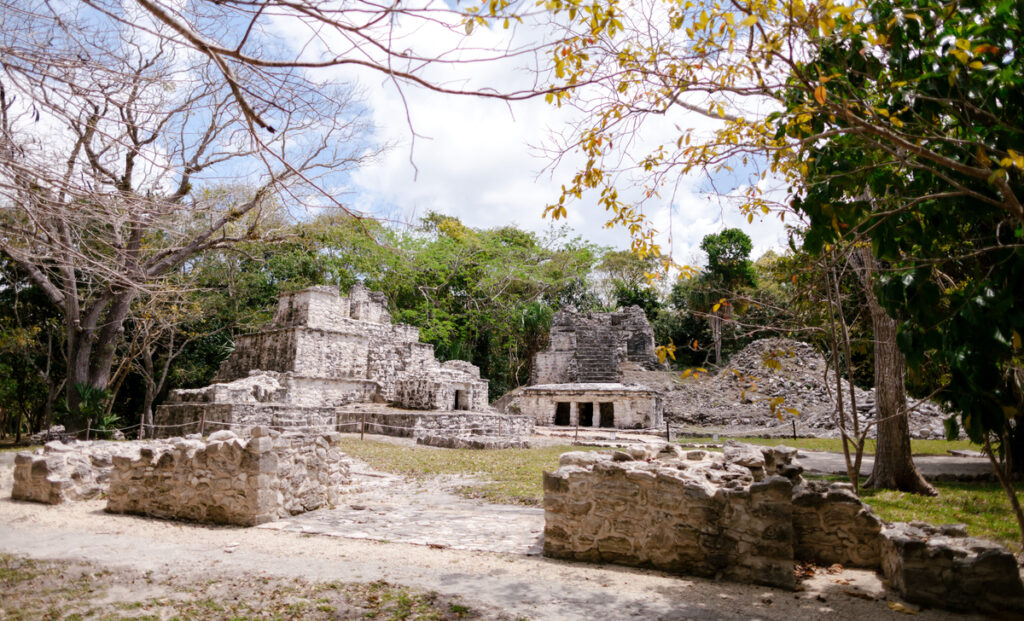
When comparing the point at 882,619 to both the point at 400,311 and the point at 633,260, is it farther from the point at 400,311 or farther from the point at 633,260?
the point at 633,260

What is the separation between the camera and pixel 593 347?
27.7 m

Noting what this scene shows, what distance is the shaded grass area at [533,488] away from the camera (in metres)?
6.33

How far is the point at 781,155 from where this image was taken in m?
4.47

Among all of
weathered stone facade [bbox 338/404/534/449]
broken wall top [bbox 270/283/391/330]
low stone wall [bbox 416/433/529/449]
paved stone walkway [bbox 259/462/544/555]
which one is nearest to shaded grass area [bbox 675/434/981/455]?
weathered stone facade [bbox 338/404/534/449]

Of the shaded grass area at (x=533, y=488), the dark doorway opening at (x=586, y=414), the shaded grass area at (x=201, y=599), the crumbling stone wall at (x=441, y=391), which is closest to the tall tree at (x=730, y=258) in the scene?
the dark doorway opening at (x=586, y=414)

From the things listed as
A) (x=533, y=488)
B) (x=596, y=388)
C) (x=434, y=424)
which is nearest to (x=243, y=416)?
(x=434, y=424)

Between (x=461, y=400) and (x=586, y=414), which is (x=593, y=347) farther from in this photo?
(x=461, y=400)

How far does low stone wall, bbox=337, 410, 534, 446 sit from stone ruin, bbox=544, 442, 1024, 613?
34.4ft

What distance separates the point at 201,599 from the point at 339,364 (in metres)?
18.5

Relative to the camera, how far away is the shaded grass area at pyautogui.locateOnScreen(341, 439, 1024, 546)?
6328mm

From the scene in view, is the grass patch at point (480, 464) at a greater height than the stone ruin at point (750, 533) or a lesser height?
lesser

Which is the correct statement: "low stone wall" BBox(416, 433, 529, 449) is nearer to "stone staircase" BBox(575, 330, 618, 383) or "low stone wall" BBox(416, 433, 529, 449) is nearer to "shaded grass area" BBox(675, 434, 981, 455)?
"shaded grass area" BBox(675, 434, 981, 455)

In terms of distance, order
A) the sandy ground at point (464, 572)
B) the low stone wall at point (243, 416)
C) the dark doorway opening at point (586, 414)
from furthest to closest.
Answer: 1. the dark doorway opening at point (586, 414)
2. the low stone wall at point (243, 416)
3. the sandy ground at point (464, 572)

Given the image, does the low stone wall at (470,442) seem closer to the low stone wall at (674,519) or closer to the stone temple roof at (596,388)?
the stone temple roof at (596,388)
